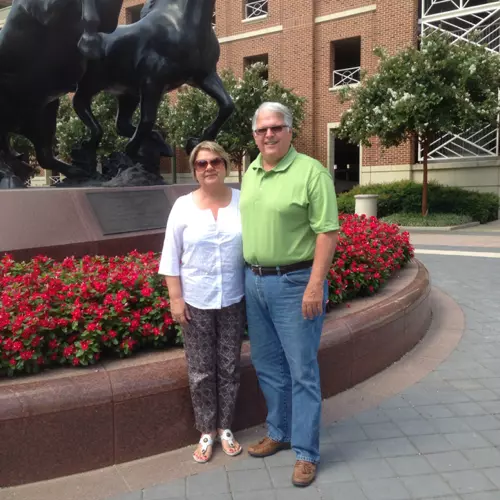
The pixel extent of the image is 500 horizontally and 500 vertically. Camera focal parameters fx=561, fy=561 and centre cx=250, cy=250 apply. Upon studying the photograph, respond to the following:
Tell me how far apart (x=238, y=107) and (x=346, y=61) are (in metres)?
8.77

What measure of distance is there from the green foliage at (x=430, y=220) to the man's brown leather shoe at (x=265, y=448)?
48.2 feet

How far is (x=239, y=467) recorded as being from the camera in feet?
10.0

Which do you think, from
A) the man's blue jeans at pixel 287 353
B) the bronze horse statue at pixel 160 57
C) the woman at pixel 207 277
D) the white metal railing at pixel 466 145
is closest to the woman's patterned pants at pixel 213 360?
the woman at pixel 207 277

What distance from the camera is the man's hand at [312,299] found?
2698mm

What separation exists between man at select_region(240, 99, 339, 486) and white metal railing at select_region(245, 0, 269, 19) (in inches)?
953

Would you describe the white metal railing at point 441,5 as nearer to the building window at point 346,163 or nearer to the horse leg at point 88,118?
the building window at point 346,163

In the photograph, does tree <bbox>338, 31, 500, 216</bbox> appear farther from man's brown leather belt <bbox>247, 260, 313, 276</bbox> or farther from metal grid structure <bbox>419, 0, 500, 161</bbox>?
man's brown leather belt <bbox>247, 260, 313, 276</bbox>

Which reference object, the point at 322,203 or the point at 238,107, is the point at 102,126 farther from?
the point at 322,203

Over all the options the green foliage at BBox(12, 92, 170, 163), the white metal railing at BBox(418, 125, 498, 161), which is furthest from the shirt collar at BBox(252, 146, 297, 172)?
the green foliage at BBox(12, 92, 170, 163)

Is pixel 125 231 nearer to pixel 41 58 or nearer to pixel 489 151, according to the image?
pixel 41 58

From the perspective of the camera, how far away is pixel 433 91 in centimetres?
1625

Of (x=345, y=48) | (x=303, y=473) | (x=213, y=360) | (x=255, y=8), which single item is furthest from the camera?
(x=345, y=48)

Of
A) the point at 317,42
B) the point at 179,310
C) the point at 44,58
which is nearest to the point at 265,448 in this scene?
the point at 179,310

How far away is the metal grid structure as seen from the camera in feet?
64.6
